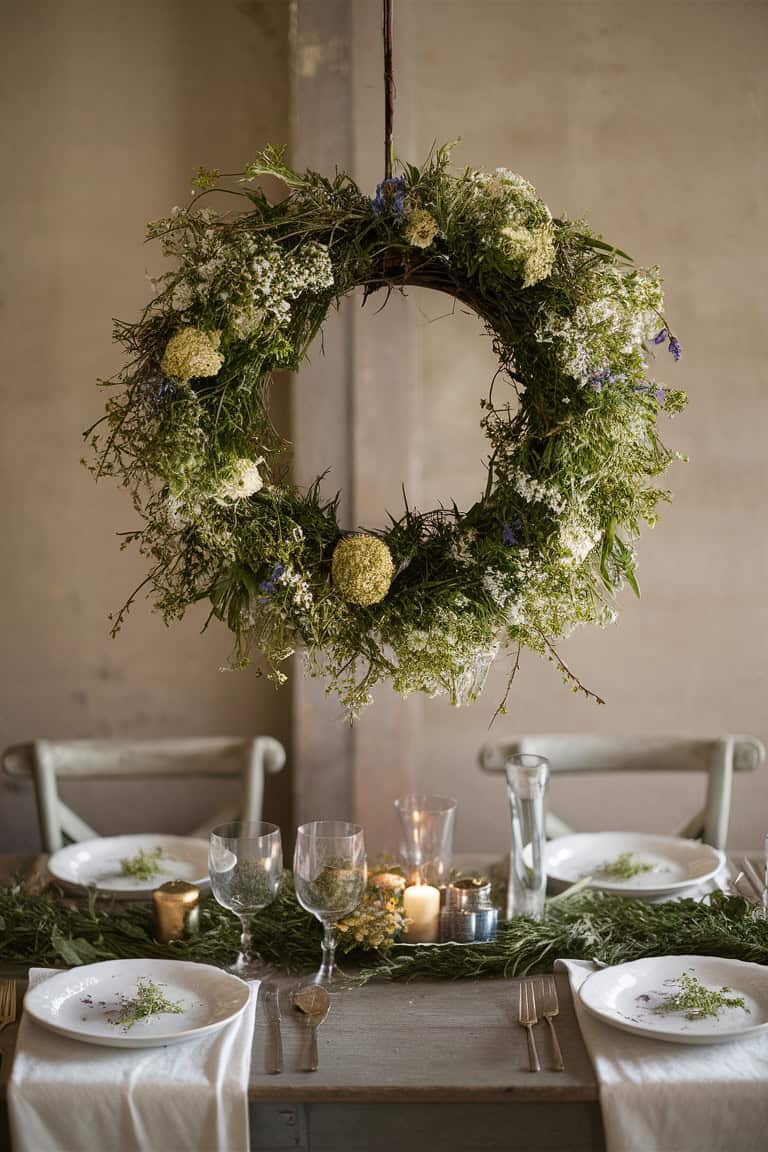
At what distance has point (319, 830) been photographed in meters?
1.60

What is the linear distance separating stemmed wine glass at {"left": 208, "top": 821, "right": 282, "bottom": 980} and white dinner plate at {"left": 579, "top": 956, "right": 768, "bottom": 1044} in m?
0.47

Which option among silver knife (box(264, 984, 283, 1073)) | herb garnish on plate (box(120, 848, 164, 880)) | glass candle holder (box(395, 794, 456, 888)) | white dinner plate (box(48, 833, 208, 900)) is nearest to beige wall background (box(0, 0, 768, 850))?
white dinner plate (box(48, 833, 208, 900))

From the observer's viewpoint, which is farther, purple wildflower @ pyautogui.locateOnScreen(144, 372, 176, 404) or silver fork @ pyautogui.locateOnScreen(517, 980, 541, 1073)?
purple wildflower @ pyautogui.locateOnScreen(144, 372, 176, 404)

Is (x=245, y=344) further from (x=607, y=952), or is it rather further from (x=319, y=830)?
(x=607, y=952)

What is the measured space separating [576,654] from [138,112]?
6.62 ft

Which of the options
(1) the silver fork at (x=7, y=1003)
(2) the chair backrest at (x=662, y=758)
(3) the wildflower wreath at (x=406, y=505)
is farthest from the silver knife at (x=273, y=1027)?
(2) the chair backrest at (x=662, y=758)

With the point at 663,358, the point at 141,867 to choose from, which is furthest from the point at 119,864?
the point at 663,358

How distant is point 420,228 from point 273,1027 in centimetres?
118

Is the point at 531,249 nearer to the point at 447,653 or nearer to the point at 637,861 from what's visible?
the point at 447,653

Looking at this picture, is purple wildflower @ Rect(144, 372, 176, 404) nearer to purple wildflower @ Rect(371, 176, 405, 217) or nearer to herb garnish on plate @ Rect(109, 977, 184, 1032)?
purple wildflower @ Rect(371, 176, 405, 217)

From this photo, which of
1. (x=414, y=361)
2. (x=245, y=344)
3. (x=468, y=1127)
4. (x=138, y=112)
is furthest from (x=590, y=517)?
(x=138, y=112)

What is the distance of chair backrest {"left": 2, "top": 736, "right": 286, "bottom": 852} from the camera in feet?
7.91

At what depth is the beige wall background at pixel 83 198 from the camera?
3104 mm

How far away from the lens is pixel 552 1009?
150 centimetres
